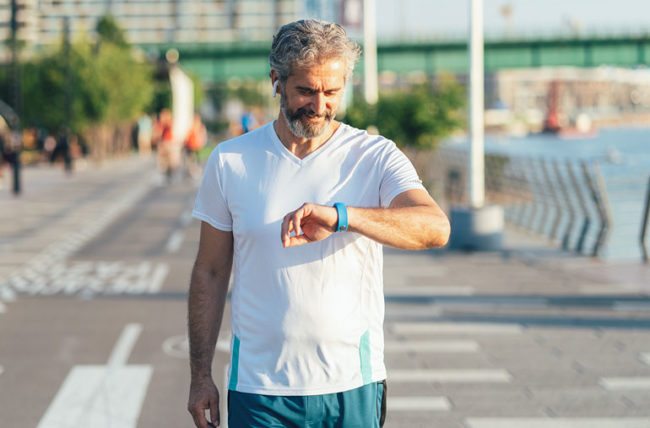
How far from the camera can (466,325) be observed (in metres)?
8.65

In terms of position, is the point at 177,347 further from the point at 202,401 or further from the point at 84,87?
the point at 84,87

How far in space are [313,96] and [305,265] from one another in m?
0.44

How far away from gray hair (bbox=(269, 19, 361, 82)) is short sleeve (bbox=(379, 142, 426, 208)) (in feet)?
0.93

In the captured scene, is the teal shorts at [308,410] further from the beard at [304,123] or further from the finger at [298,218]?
the beard at [304,123]

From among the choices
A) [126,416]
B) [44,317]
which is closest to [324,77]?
[126,416]

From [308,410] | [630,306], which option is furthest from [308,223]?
[630,306]

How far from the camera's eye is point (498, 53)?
67188mm

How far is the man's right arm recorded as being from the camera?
2938 mm

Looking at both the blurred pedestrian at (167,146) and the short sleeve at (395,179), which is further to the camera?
the blurred pedestrian at (167,146)

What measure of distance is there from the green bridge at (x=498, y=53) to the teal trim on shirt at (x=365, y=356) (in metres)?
63.1

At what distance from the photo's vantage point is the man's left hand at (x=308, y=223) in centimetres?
240

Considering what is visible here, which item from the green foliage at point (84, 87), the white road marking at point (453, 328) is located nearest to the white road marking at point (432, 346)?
the white road marking at point (453, 328)

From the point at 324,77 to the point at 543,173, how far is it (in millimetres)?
14391

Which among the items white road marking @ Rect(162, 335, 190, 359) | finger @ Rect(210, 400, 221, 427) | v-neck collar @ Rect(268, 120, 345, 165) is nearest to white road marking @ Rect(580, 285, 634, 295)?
white road marking @ Rect(162, 335, 190, 359)
